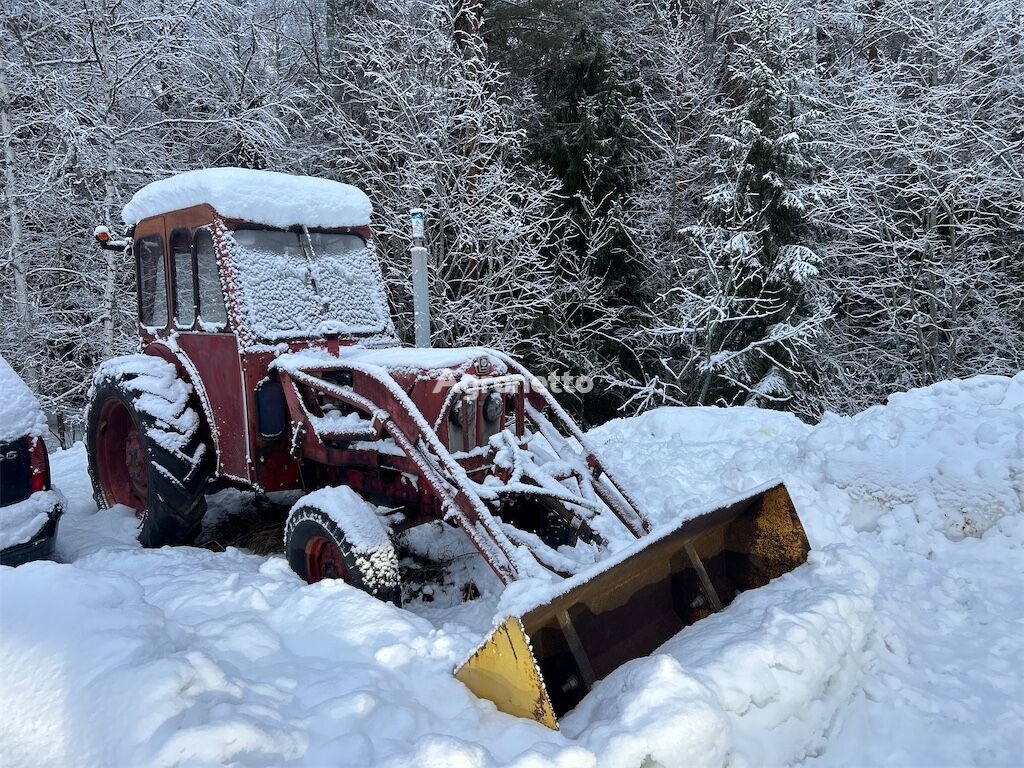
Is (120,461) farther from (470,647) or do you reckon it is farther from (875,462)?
(875,462)

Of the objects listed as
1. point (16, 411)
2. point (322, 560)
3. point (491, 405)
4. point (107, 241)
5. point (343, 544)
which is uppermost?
point (107, 241)

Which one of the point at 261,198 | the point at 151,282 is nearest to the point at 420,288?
the point at 151,282

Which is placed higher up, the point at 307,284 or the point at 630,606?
the point at 307,284

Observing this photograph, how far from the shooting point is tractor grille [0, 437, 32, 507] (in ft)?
12.7

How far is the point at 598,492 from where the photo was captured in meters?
3.98

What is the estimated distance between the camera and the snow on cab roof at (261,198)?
4.28 m

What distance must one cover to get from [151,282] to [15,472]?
1.77 meters

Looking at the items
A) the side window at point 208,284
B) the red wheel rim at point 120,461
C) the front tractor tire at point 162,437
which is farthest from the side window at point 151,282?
Result: the red wheel rim at point 120,461

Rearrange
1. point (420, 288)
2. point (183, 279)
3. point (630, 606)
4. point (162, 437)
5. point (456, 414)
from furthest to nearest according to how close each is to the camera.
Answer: point (420, 288) → point (183, 279) → point (162, 437) → point (456, 414) → point (630, 606)

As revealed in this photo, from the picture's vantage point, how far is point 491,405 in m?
3.91

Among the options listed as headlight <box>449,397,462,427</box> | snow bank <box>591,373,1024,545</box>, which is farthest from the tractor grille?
snow bank <box>591,373,1024,545</box>

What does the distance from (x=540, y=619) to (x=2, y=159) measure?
13136 mm

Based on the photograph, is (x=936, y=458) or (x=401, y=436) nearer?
(x=401, y=436)

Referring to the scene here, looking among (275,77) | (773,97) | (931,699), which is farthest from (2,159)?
(931,699)
